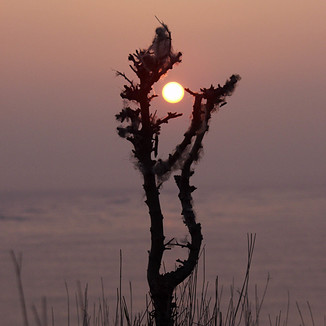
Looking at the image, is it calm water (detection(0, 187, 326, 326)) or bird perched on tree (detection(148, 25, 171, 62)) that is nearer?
bird perched on tree (detection(148, 25, 171, 62))

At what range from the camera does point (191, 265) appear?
198 inches

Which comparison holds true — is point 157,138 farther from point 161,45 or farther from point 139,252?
point 139,252

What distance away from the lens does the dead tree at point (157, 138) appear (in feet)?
16.3

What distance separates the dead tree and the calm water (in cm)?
11

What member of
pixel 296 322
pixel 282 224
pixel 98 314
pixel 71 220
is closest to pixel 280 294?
pixel 296 322

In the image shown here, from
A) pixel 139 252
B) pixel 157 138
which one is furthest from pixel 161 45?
pixel 139 252

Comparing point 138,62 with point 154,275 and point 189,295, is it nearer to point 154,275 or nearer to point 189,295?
point 154,275

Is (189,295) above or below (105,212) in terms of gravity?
below

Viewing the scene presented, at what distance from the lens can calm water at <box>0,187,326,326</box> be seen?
1761 cm

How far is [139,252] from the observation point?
27.0m

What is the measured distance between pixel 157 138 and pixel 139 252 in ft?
72.8

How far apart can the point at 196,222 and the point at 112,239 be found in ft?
89.1

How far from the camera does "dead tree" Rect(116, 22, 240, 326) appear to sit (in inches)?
196

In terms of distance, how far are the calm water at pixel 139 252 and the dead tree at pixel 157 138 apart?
0.36ft
